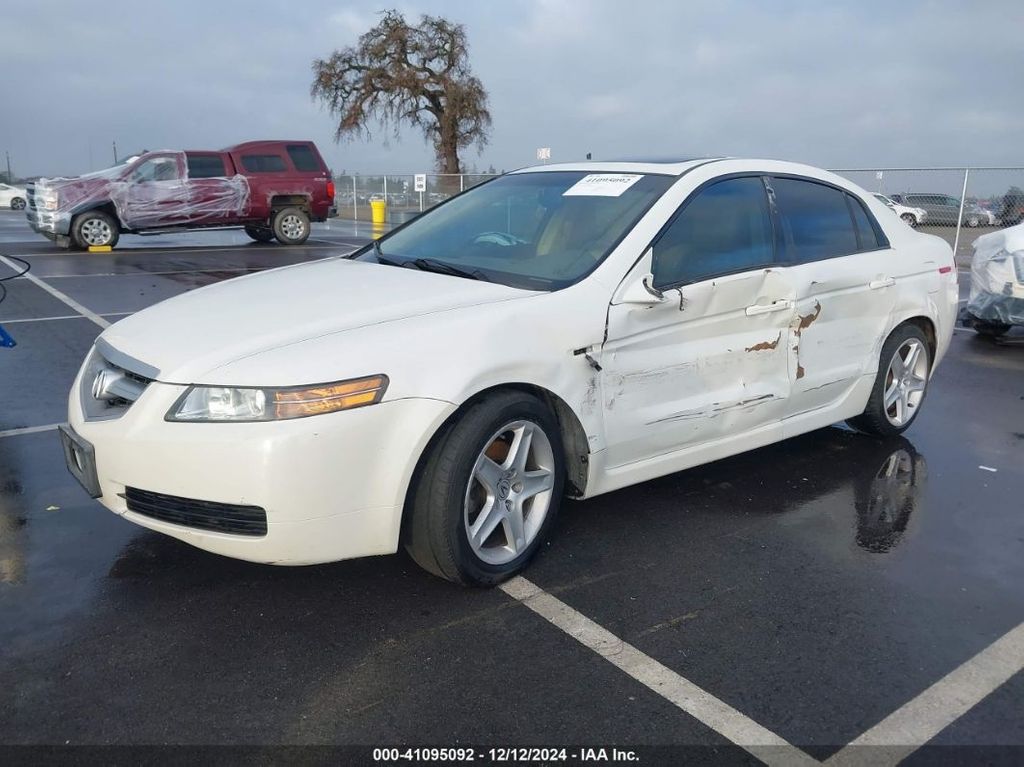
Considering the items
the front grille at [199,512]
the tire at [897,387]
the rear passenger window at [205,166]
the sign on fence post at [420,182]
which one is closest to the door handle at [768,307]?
the tire at [897,387]

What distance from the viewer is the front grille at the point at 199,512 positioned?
2.84 m

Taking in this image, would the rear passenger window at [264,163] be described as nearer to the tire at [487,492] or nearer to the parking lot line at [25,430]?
the parking lot line at [25,430]

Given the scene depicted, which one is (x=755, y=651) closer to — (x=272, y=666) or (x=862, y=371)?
(x=272, y=666)

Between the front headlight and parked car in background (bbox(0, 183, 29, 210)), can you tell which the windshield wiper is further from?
parked car in background (bbox(0, 183, 29, 210))

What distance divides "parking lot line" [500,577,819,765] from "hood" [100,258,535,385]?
1.15m

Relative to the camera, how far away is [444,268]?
3852mm

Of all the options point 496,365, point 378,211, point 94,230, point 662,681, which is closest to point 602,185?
point 496,365

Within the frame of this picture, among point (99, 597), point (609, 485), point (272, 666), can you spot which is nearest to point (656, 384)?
point (609, 485)

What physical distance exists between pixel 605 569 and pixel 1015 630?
1496 mm

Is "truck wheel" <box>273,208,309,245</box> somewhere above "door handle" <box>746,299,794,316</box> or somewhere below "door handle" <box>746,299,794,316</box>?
below

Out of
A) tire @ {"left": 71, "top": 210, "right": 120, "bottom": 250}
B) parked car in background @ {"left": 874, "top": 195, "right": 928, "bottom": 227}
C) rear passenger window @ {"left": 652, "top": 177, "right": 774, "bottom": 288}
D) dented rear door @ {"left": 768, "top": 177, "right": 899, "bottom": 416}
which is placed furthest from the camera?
parked car in background @ {"left": 874, "top": 195, "right": 928, "bottom": 227}

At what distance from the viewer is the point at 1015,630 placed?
10.2 ft

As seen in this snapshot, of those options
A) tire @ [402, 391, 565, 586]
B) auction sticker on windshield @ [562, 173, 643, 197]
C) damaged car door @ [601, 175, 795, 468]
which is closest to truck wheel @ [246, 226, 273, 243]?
auction sticker on windshield @ [562, 173, 643, 197]

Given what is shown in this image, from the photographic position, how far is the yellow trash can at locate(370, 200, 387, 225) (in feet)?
97.1
